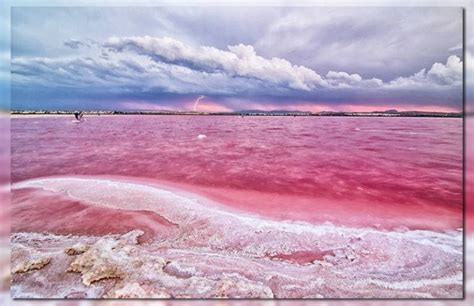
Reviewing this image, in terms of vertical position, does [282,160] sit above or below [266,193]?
above

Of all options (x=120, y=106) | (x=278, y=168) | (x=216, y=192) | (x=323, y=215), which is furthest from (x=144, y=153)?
(x=323, y=215)

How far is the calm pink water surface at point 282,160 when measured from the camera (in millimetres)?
1798

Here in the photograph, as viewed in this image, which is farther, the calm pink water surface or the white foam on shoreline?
the calm pink water surface

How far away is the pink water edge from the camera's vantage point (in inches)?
58.0

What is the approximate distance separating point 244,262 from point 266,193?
64cm

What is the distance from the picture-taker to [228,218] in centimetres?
177

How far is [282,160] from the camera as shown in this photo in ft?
7.48

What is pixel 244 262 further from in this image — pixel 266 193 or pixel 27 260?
pixel 27 260

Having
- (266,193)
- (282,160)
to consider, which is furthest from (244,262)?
(282,160)

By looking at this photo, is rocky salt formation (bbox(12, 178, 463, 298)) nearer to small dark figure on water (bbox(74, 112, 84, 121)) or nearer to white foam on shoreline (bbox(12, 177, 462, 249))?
white foam on shoreline (bbox(12, 177, 462, 249))

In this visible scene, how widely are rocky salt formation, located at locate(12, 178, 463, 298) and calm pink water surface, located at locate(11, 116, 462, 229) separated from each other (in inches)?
5.8

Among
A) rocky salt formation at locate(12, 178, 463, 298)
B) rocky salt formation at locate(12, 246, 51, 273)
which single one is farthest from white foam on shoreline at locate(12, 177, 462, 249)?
rocky salt formation at locate(12, 246, 51, 273)

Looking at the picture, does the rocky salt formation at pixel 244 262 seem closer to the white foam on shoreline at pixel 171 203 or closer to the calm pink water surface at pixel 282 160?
the white foam on shoreline at pixel 171 203

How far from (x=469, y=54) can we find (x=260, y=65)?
130cm
